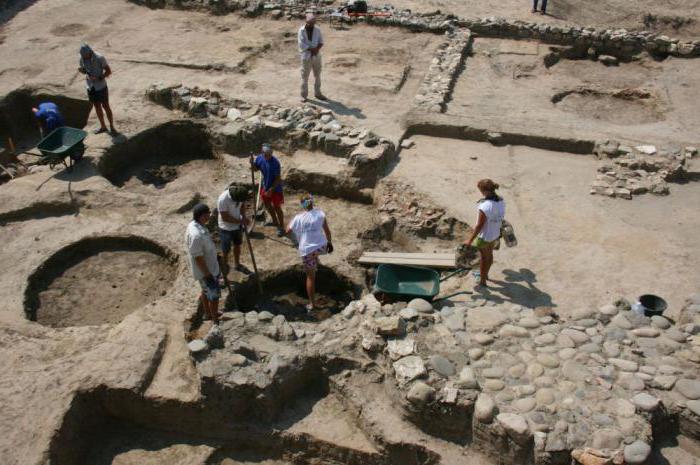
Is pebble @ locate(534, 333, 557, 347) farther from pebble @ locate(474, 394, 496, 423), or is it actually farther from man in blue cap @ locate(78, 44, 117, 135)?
man in blue cap @ locate(78, 44, 117, 135)

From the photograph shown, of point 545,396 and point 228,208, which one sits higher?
point 228,208

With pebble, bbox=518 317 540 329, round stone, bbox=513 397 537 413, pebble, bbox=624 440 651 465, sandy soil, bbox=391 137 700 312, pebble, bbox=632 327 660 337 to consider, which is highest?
pebble, bbox=632 327 660 337

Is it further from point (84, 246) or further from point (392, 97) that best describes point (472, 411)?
point (392, 97)

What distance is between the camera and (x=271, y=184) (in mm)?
9039

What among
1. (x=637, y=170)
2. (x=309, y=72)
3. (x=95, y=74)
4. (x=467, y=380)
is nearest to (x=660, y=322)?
(x=467, y=380)

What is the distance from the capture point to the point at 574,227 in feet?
29.8

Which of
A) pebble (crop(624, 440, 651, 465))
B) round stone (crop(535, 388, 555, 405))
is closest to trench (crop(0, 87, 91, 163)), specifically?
round stone (crop(535, 388, 555, 405))

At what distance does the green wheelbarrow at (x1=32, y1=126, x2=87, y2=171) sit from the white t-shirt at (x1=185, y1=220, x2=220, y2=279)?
14.8ft

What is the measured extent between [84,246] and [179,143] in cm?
372

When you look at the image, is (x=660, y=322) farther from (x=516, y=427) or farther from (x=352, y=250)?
(x=352, y=250)

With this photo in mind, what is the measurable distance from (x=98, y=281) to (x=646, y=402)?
22.9ft

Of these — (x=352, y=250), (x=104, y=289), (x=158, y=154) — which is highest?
(x=158, y=154)

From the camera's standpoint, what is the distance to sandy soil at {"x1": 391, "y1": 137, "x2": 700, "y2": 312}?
25.9ft

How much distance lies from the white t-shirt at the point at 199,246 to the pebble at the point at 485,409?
333 cm
